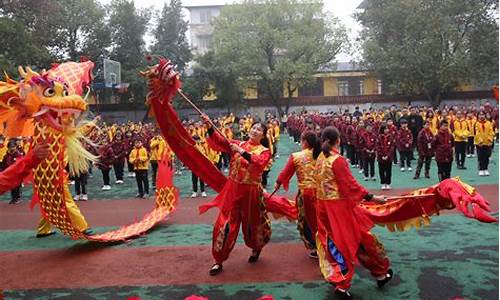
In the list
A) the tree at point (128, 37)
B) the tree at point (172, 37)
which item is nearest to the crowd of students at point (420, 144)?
the tree at point (172, 37)

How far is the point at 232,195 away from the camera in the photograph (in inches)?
210

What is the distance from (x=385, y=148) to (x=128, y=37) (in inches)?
932

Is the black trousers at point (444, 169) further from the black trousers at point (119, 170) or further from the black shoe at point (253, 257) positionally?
the black trousers at point (119, 170)

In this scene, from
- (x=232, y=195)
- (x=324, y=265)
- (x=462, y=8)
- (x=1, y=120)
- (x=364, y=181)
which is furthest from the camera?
(x=462, y=8)

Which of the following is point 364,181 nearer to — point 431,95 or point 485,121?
point 485,121

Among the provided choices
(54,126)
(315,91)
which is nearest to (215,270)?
(54,126)

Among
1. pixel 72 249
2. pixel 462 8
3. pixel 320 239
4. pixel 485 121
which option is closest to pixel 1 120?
pixel 72 249

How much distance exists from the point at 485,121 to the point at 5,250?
1049cm

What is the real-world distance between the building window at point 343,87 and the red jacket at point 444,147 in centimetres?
2583

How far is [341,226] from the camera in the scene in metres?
4.42

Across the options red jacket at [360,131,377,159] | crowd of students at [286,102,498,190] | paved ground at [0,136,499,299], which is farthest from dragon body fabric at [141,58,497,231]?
red jacket at [360,131,377,159]

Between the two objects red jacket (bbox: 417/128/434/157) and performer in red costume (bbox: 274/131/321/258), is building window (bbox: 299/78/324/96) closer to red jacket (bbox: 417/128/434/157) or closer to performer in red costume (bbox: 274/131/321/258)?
red jacket (bbox: 417/128/434/157)

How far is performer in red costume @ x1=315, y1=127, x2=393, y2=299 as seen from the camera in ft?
14.4

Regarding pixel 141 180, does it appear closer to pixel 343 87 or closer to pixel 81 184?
pixel 81 184
